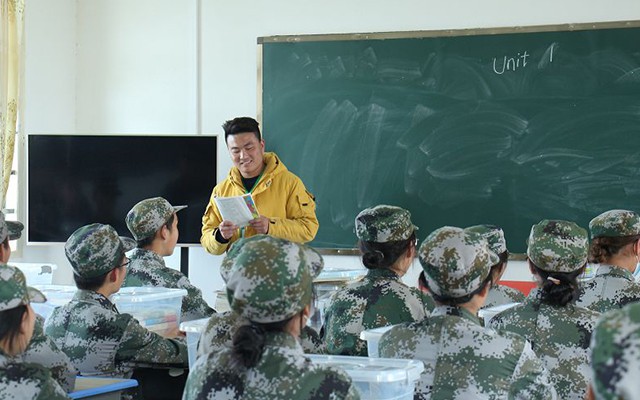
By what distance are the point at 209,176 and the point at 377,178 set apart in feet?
4.01

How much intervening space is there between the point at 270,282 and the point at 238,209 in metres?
2.80

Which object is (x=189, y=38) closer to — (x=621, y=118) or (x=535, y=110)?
(x=535, y=110)

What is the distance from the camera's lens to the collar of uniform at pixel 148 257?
4246 millimetres

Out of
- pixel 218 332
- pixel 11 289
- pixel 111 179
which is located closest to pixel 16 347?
pixel 11 289

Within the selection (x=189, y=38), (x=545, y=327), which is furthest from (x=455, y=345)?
(x=189, y=38)

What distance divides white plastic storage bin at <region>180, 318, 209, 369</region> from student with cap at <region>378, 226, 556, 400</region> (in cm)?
95

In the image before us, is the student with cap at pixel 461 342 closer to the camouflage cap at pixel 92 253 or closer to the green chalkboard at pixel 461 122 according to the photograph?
the camouflage cap at pixel 92 253

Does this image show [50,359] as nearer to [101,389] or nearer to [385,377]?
[101,389]

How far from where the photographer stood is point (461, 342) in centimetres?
231

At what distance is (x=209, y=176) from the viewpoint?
652cm

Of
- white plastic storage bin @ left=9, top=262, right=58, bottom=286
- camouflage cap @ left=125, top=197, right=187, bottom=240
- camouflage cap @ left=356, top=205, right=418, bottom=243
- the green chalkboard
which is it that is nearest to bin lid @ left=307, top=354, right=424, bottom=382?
camouflage cap @ left=356, top=205, right=418, bottom=243

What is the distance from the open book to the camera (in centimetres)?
454

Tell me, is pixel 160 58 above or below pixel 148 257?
above

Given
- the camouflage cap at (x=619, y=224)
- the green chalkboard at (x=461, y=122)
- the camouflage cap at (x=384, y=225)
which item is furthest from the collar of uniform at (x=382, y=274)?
the green chalkboard at (x=461, y=122)
